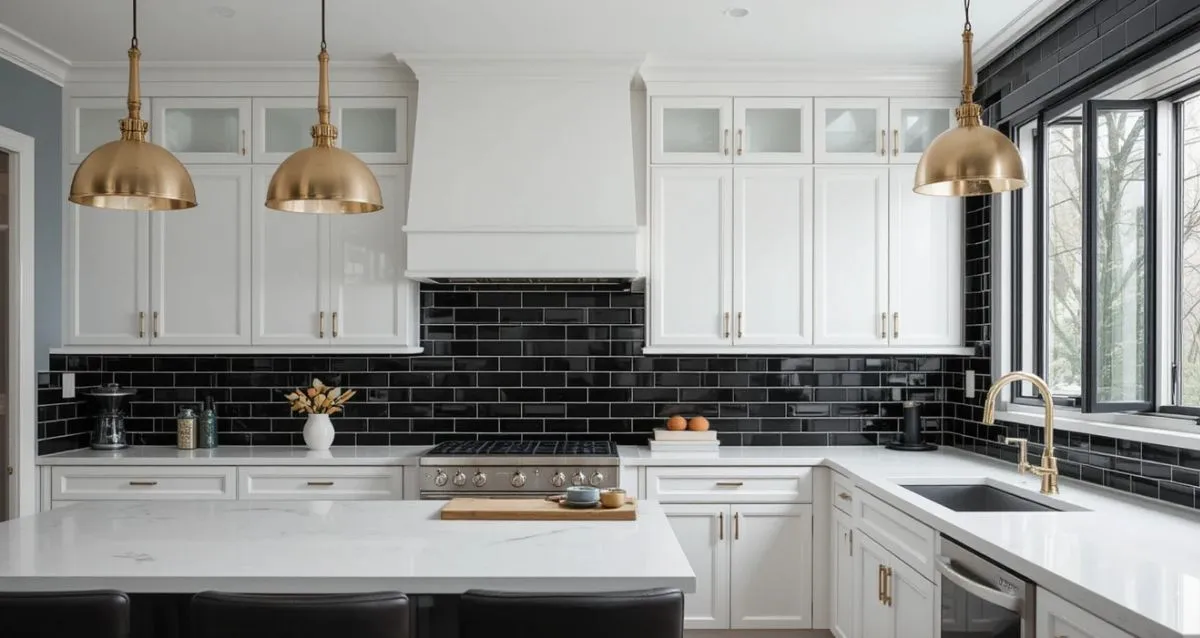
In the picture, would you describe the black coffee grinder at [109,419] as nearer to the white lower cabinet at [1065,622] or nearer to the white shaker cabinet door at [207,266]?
the white shaker cabinet door at [207,266]

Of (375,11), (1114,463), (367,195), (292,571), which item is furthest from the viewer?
(375,11)

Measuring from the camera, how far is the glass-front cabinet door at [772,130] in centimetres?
434

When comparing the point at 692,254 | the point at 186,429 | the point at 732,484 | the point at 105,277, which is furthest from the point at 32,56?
the point at 732,484

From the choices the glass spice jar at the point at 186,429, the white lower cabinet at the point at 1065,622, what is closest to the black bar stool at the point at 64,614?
the white lower cabinet at the point at 1065,622

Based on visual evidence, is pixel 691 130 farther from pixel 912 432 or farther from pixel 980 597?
pixel 980 597

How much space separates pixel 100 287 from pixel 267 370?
0.85 meters

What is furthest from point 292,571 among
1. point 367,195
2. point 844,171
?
point 844,171

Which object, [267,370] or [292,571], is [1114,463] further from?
[267,370]

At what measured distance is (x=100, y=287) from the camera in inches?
172

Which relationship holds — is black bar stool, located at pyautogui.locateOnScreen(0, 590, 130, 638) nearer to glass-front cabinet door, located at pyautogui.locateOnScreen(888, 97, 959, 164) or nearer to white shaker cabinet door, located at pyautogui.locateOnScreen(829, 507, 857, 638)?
white shaker cabinet door, located at pyautogui.locateOnScreen(829, 507, 857, 638)

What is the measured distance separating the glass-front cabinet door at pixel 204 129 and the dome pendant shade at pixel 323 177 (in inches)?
Result: 83.6

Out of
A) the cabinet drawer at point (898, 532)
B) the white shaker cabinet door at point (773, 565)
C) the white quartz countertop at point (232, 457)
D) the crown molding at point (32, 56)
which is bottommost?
the white shaker cabinet door at point (773, 565)

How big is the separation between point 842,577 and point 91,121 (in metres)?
4.02

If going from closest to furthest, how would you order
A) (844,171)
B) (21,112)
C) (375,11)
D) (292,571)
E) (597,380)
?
(292,571) → (375,11) → (21,112) → (844,171) → (597,380)
